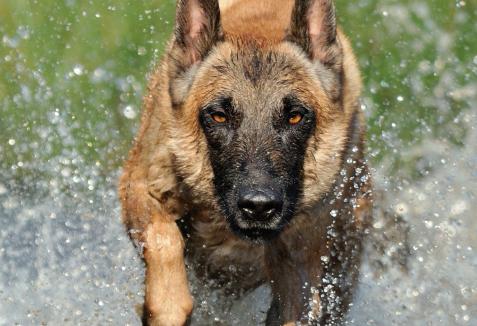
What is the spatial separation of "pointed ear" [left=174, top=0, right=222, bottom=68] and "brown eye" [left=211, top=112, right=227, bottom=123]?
490 mm

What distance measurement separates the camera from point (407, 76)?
11.0 metres

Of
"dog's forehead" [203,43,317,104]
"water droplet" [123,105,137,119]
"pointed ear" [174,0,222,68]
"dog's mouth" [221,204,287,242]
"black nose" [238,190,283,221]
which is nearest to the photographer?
"black nose" [238,190,283,221]

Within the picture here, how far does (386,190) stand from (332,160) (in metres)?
2.92

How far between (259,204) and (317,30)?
4.51 feet

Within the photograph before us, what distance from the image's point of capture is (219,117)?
639cm

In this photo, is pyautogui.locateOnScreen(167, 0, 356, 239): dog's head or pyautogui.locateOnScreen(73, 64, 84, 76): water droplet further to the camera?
pyautogui.locateOnScreen(73, 64, 84, 76): water droplet

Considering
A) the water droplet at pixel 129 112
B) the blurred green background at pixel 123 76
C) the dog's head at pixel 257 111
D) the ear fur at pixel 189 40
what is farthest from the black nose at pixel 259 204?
the water droplet at pixel 129 112

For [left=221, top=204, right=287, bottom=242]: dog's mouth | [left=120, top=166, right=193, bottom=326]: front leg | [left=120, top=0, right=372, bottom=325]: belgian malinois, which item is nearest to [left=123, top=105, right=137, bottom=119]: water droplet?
[left=120, top=0, right=372, bottom=325]: belgian malinois

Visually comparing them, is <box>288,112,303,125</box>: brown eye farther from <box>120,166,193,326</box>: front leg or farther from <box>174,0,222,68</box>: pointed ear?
<box>120,166,193,326</box>: front leg

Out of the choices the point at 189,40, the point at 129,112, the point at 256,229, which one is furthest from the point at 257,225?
the point at 129,112

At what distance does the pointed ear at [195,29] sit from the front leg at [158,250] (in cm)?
86

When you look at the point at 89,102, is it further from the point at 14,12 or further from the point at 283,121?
the point at 283,121

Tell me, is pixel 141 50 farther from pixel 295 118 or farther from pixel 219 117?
pixel 295 118

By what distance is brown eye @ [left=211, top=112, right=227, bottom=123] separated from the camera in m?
6.38
